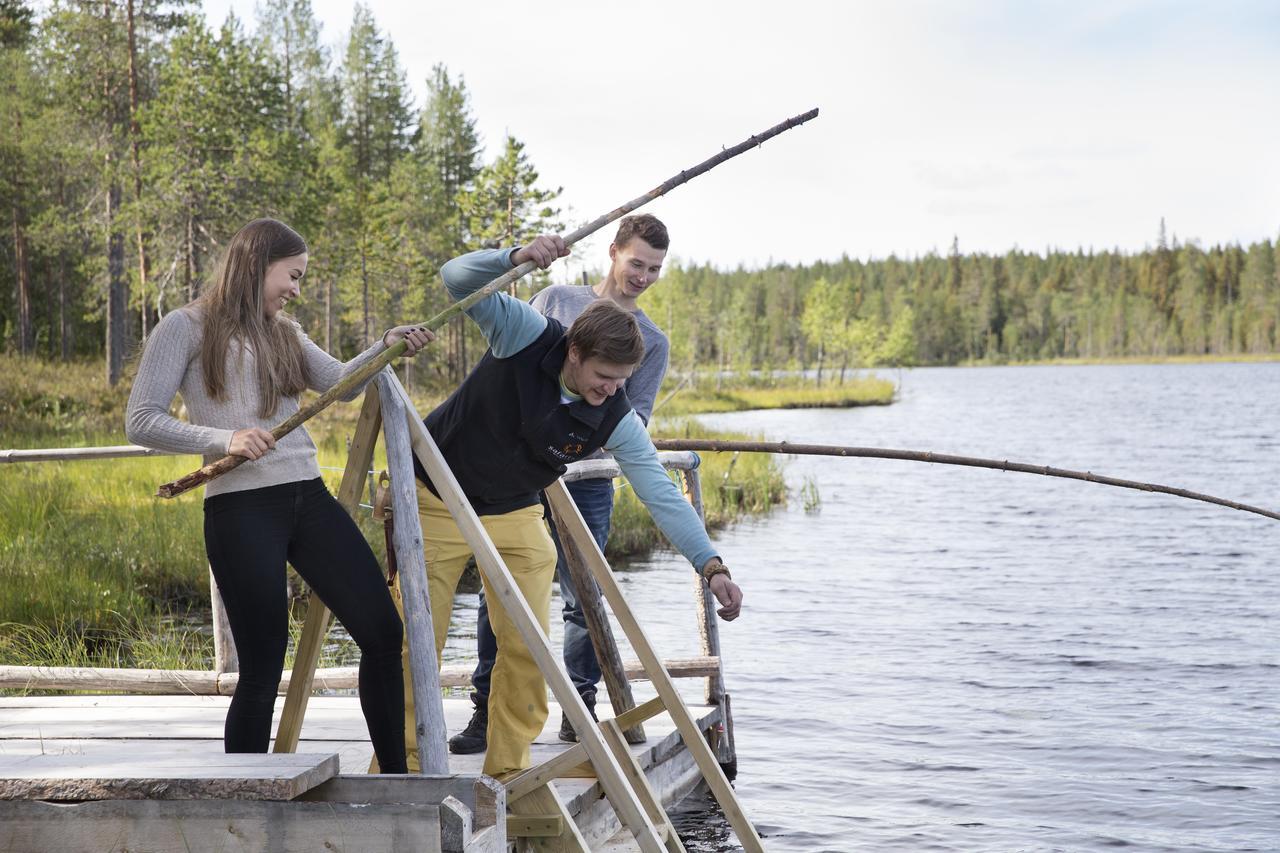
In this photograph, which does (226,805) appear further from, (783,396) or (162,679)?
(783,396)

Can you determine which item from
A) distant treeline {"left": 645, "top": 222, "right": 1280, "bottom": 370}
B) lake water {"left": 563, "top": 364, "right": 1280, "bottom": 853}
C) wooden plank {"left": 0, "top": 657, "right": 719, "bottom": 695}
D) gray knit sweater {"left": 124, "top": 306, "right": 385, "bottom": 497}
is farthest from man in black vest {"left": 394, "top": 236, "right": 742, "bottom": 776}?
distant treeline {"left": 645, "top": 222, "right": 1280, "bottom": 370}

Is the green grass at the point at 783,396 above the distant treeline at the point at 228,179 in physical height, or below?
below

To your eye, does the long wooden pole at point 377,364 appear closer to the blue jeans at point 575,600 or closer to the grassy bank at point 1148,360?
the blue jeans at point 575,600

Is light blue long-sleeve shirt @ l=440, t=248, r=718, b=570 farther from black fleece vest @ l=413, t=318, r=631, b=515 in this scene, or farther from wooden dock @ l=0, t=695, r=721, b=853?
wooden dock @ l=0, t=695, r=721, b=853

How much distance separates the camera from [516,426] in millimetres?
4199

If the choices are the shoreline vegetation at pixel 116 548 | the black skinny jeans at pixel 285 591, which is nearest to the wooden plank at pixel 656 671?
the black skinny jeans at pixel 285 591

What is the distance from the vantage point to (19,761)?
3.26 m

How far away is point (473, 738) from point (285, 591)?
1.48 m

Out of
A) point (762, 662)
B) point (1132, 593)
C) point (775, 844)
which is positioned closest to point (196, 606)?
point (762, 662)

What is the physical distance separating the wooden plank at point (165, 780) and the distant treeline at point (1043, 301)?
12494 cm

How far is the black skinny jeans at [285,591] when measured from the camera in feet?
12.5

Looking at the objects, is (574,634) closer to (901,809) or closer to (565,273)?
(901,809)

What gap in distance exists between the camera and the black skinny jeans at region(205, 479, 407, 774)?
3814 mm

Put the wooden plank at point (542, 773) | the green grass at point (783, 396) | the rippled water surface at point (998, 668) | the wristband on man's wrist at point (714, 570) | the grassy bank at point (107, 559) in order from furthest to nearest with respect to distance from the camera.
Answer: the green grass at point (783, 396) < the grassy bank at point (107, 559) < the rippled water surface at point (998, 668) < the wooden plank at point (542, 773) < the wristband on man's wrist at point (714, 570)
